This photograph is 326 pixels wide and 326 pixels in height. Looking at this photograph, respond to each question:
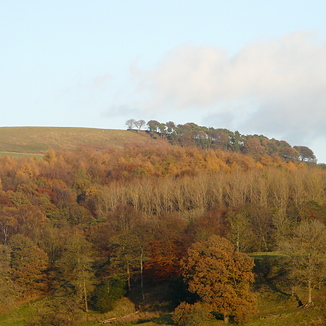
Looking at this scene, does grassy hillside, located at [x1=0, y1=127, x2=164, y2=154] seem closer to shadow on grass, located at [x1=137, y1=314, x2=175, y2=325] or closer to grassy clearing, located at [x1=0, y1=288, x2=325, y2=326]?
grassy clearing, located at [x1=0, y1=288, x2=325, y2=326]

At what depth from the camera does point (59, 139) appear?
179 meters

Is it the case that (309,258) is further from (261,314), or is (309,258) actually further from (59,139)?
(59,139)

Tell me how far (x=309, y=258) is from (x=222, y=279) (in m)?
8.66

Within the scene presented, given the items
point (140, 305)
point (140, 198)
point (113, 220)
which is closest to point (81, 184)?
point (140, 198)

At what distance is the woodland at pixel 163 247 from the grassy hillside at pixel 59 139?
50.5 meters

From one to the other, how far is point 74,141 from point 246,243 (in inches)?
5054

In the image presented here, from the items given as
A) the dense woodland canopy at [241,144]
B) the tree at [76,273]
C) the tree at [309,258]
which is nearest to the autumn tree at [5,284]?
the tree at [76,273]

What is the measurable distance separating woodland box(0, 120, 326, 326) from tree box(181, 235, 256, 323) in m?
0.10

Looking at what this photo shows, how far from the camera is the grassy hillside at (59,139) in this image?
167 metres

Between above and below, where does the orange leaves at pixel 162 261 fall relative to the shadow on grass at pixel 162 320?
above

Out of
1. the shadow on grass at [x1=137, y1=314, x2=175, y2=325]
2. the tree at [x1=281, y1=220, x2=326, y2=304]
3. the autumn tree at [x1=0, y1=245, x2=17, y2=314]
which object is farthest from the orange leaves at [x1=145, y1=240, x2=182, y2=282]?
the autumn tree at [x1=0, y1=245, x2=17, y2=314]

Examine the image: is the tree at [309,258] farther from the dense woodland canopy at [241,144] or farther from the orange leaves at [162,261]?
the dense woodland canopy at [241,144]

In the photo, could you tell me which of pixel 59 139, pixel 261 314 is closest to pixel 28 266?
pixel 261 314

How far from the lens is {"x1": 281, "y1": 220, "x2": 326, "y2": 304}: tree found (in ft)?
144
